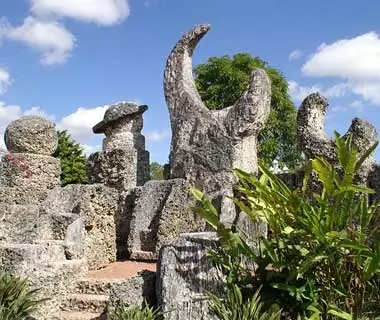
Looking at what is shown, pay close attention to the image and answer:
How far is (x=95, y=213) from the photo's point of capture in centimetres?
813

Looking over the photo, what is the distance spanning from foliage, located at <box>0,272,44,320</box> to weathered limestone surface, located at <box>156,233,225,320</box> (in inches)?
45.1

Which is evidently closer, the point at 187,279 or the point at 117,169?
the point at 187,279

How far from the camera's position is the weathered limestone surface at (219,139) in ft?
29.6

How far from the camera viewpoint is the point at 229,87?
897 inches

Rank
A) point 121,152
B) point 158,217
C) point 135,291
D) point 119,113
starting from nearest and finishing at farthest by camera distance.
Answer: point 135,291
point 158,217
point 121,152
point 119,113

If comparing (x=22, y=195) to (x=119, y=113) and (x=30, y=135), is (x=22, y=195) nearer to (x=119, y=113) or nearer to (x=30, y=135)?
(x=30, y=135)

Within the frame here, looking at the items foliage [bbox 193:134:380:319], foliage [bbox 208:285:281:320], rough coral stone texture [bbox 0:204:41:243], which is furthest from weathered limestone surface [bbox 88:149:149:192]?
foliage [bbox 208:285:281:320]

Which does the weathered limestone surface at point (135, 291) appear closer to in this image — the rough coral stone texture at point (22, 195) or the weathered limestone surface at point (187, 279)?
the weathered limestone surface at point (187, 279)

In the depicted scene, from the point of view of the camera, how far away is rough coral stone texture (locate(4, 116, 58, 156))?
30.3 feet

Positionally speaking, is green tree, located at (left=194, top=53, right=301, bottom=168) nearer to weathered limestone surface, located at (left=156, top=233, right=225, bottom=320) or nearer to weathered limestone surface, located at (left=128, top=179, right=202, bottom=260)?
weathered limestone surface, located at (left=128, top=179, right=202, bottom=260)

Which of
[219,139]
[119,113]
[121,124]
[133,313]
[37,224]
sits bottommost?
[133,313]

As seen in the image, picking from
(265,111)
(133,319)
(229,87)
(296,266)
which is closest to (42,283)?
(133,319)

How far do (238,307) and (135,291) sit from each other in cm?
114

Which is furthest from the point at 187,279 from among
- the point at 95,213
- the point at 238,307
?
the point at 95,213
